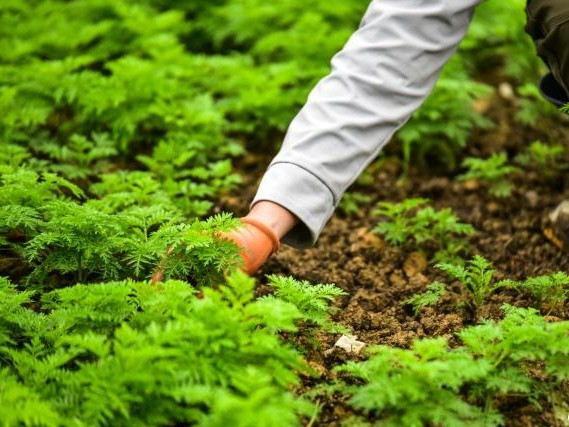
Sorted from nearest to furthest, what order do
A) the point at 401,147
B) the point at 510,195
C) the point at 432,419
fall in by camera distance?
the point at 432,419
the point at 510,195
the point at 401,147

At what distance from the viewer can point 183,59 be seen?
447cm

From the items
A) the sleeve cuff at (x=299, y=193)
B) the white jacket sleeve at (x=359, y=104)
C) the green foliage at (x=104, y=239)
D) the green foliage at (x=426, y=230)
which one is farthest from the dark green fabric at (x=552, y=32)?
the green foliage at (x=104, y=239)

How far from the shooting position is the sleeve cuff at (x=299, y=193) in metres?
2.43

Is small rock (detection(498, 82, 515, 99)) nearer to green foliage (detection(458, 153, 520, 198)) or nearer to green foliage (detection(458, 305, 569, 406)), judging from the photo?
green foliage (detection(458, 153, 520, 198))

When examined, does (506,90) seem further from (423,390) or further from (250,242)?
(423,390)

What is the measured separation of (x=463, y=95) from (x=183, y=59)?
1854 millimetres

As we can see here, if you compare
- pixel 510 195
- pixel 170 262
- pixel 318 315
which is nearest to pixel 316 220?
pixel 318 315

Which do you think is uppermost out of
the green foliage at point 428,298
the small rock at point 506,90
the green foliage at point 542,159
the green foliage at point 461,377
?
the green foliage at point 461,377

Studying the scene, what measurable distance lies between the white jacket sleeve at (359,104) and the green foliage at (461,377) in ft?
2.26

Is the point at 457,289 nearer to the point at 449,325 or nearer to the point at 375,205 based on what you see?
the point at 449,325

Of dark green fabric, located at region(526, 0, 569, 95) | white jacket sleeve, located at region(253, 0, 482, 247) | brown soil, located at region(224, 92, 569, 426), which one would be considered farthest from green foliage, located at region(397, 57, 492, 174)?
white jacket sleeve, located at region(253, 0, 482, 247)

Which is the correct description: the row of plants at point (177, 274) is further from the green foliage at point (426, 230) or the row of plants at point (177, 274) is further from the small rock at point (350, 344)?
the small rock at point (350, 344)

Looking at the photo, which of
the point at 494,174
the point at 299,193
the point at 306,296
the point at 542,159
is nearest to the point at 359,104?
the point at 299,193

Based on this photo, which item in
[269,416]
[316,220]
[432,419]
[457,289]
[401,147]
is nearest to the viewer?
[269,416]
